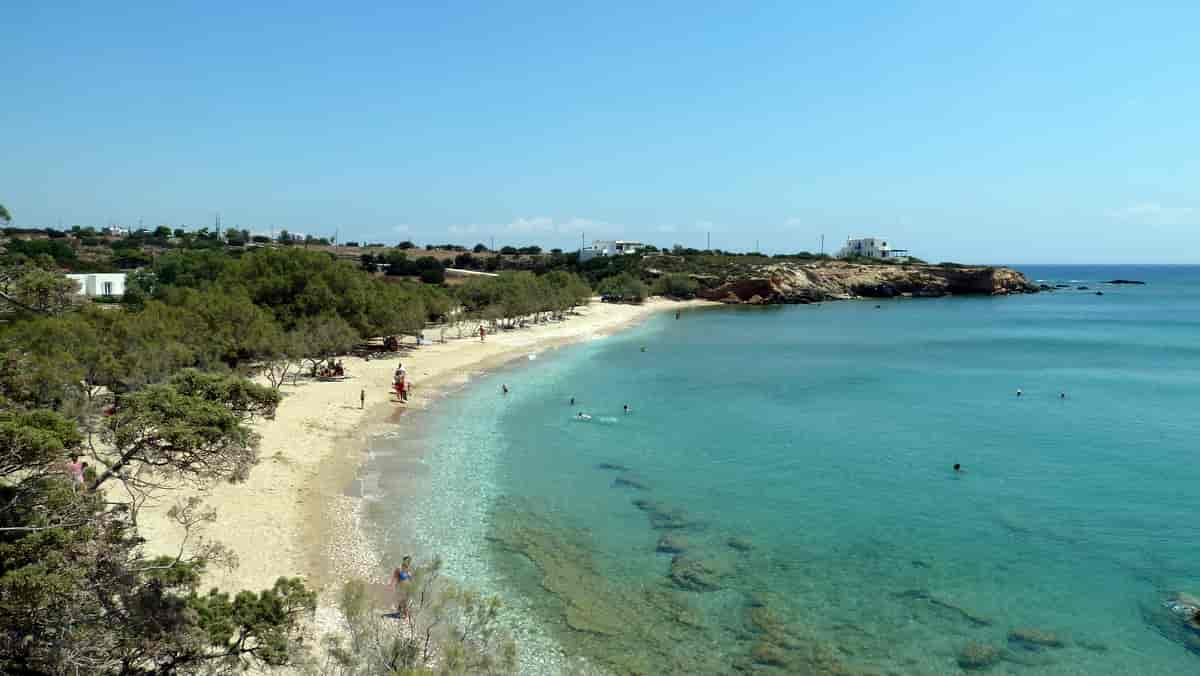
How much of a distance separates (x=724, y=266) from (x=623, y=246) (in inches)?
1803

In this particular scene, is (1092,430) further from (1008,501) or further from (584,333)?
(584,333)

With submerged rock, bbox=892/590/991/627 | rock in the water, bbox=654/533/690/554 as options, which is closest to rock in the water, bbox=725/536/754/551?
rock in the water, bbox=654/533/690/554

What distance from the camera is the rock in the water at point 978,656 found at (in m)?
13.1

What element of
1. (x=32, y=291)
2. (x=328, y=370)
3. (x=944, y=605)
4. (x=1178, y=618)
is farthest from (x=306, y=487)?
(x=1178, y=618)

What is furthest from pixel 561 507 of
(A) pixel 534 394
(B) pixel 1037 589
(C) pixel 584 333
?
(C) pixel 584 333

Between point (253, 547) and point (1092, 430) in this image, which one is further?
point (1092, 430)

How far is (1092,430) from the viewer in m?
31.5

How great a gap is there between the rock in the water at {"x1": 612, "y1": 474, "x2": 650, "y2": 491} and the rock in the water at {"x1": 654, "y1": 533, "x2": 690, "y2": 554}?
412 centimetres

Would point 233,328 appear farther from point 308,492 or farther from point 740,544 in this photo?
point 740,544

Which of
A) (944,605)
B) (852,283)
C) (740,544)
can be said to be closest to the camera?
(944,605)

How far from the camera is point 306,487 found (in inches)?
831

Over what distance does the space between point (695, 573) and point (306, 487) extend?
11.8 metres

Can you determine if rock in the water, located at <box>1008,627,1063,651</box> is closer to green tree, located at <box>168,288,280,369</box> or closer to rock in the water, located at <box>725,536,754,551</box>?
rock in the water, located at <box>725,536,754,551</box>

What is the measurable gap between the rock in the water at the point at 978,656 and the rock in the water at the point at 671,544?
6.65 meters
